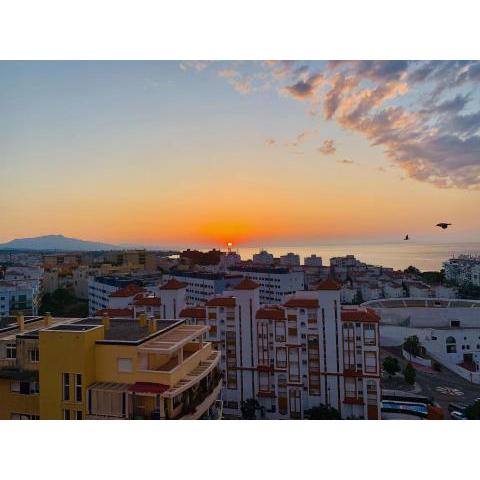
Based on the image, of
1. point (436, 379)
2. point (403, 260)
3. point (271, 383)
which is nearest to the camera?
point (271, 383)

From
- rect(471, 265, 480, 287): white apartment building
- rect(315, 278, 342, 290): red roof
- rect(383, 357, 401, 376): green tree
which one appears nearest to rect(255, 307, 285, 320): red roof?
rect(315, 278, 342, 290): red roof

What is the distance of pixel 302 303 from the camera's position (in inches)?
198

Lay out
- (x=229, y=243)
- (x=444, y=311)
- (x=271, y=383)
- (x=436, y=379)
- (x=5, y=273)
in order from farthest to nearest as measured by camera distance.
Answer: (x=5, y=273)
(x=444, y=311)
(x=436, y=379)
(x=229, y=243)
(x=271, y=383)

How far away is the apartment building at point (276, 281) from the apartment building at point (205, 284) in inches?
49.9

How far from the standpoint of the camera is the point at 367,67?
4.02 metres

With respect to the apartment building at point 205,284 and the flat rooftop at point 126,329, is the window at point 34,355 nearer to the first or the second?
the flat rooftop at point 126,329

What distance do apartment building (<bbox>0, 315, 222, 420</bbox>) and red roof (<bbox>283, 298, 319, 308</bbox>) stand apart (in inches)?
88.7

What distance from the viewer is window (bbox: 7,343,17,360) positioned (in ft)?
9.93

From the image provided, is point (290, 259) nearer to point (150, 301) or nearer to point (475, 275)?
point (475, 275)

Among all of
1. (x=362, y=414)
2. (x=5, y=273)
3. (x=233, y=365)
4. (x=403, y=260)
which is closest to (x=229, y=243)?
(x=233, y=365)

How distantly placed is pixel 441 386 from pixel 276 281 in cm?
625

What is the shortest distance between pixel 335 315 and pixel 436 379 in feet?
12.1

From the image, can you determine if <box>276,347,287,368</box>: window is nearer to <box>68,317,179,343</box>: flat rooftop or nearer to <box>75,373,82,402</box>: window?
<box>68,317,179,343</box>: flat rooftop

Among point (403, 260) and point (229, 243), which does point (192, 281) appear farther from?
Answer: point (403, 260)
